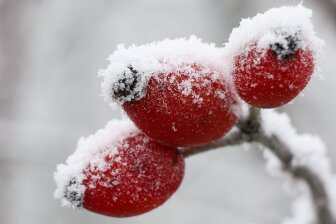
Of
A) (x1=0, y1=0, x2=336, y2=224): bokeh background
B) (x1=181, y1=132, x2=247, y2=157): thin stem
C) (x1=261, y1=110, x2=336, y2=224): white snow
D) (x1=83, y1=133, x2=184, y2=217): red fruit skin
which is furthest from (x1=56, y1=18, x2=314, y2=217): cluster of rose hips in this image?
(x1=0, y1=0, x2=336, y2=224): bokeh background

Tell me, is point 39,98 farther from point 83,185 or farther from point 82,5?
point 83,185

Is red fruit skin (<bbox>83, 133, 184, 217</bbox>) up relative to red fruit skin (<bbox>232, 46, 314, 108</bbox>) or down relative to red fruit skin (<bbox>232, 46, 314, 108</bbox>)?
down

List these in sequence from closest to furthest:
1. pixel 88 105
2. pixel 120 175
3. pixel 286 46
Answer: pixel 286 46, pixel 120 175, pixel 88 105

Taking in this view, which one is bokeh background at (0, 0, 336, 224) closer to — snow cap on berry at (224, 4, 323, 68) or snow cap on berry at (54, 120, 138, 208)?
snow cap on berry at (54, 120, 138, 208)

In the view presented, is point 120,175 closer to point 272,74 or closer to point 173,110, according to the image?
point 173,110

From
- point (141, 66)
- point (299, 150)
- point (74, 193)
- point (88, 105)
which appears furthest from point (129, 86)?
point (88, 105)

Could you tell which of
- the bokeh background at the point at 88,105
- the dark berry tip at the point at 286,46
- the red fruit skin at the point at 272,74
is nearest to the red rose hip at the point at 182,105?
the red fruit skin at the point at 272,74

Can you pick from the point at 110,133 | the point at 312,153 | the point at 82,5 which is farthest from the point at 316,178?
the point at 82,5
